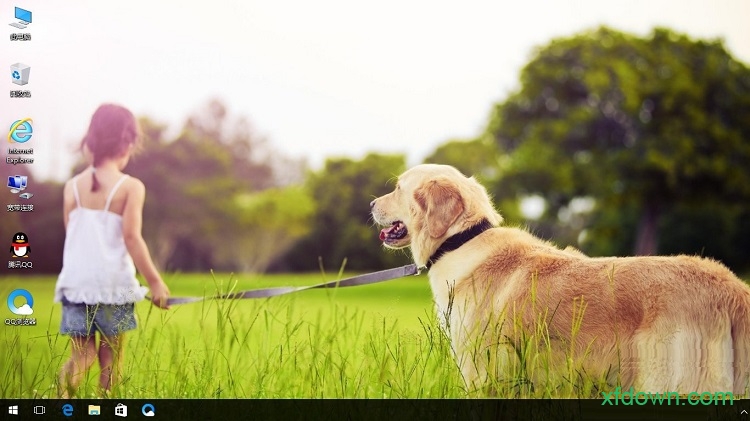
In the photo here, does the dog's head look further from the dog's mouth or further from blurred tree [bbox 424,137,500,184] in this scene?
blurred tree [bbox 424,137,500,184]

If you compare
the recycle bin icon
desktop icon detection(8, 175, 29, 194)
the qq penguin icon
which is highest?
the recycle bin icon

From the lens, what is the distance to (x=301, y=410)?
3303 mm

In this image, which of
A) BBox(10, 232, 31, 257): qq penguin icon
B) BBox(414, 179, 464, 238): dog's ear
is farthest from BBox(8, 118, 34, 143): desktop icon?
BBox(414, 179, 464, 238): dog's ear

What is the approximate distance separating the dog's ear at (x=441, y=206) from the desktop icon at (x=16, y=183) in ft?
7.62

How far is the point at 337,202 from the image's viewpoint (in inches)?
1312

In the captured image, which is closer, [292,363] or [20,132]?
[292,363]

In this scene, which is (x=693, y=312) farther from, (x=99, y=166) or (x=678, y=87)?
(x=678, y=87)

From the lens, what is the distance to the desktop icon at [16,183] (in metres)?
3.87

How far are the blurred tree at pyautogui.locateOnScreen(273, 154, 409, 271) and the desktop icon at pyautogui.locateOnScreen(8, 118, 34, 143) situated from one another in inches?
946

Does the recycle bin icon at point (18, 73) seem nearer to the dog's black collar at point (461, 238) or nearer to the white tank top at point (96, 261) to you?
the white tank top at point (96, 261)

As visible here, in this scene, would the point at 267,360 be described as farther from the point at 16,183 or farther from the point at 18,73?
the point at 18,73

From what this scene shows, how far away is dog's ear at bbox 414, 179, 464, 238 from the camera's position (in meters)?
3.54

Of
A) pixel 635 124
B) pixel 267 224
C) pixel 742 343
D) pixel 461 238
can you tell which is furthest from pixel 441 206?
pixel 267 224

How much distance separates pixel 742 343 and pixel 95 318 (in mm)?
3426
